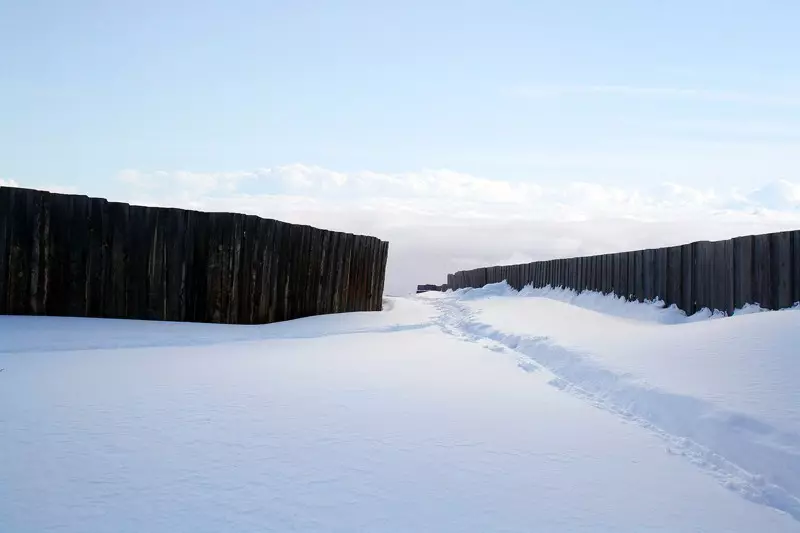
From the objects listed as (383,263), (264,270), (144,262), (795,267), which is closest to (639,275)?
(795,267)

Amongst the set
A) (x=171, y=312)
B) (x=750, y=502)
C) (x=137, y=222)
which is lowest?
(x=750, y=502)

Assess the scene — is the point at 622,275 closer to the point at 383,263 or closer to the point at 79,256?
the point at 383,263

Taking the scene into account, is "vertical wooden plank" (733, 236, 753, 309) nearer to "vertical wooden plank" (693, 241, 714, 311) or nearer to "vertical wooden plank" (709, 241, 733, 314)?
"vertical wooden plank" (709, 241, 733, 314)

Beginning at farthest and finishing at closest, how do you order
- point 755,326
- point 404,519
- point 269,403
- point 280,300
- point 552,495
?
point 280,300 → point 755,326 → point 269,403 → point 552,495 → point 404,519

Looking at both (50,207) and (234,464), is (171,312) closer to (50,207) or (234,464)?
(50,207)

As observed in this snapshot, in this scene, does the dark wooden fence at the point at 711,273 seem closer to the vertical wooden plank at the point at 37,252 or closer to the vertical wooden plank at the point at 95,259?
the vertical wooden plank at the point at 95,259

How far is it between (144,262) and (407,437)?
5874 mm

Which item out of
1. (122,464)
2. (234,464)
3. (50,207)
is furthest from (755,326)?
(50,207)

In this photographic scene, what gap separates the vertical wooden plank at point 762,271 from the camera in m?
7.68

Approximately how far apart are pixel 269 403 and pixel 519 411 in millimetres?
1773

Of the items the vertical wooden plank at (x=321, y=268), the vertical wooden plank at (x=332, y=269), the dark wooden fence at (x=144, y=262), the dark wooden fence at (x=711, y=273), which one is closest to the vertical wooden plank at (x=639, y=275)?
the dark wooden fence at (x=711, y=273)

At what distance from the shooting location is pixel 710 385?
4414mm

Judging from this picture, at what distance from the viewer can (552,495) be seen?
271 cm

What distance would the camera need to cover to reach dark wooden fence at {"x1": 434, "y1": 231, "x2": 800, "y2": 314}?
749cm
